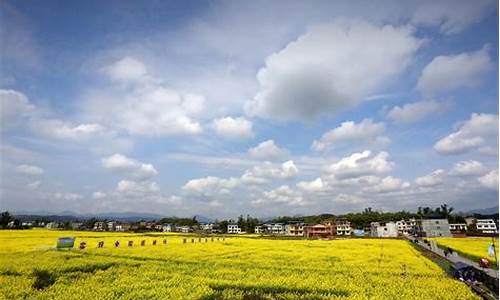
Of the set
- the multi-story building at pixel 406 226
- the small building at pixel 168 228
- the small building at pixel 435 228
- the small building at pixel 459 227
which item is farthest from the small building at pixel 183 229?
the small building at pixel 459 227

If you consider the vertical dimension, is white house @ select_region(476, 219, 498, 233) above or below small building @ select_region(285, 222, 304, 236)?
above

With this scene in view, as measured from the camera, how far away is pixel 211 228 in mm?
155375

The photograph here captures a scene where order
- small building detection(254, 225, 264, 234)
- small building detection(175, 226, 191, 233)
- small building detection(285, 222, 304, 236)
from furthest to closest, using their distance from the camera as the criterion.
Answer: small building detection(254, 225, 264, 234)
small building detection(175, 226, 191, 233)
small building detection(285, 222, 304, 236)

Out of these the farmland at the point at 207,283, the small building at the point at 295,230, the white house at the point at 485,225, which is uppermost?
the white house at the point at 485,225

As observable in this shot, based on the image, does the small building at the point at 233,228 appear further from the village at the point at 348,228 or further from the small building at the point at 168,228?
the small building at the point at 168,228

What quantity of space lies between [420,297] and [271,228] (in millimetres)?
132594

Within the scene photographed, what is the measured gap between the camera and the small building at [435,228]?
101875 millimetres

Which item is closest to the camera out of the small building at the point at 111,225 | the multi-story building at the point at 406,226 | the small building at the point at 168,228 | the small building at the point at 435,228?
the small building at the point at 435,228

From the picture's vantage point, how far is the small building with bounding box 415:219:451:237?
334 feet

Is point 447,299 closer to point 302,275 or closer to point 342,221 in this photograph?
point 302,275

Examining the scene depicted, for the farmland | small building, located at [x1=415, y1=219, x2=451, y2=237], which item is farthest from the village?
the farmland

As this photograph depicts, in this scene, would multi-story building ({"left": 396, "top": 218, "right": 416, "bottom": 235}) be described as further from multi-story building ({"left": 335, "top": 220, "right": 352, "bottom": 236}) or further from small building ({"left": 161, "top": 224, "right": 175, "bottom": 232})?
small building ({"left": 161, "top": 224, "right": 175, "bottom": 232})

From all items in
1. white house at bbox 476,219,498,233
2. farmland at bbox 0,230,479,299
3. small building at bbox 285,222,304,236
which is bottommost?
farmland at bbox 0,230,479,299

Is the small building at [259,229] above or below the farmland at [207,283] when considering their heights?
above
